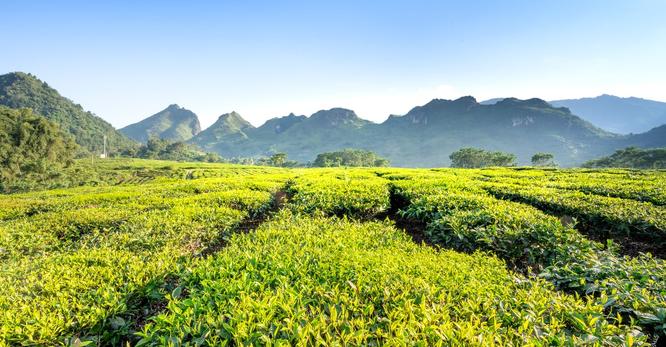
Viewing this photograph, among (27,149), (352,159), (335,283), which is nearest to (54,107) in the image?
(27,149)

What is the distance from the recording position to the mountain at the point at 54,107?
166m

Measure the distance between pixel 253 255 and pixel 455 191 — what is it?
807 centimetres

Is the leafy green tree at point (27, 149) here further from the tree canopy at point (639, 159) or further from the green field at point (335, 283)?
the tree canopy at point (639, 159)

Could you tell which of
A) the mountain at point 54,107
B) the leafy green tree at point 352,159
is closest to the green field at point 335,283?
the leafy green tree at point 352,159

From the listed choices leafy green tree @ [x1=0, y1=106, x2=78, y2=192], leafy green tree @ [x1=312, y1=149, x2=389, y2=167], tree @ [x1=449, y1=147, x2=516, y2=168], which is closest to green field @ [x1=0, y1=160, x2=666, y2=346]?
leafy green tree @ [x1=0, y1=106, x2=78, y2=192]

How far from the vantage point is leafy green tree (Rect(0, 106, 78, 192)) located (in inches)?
2018

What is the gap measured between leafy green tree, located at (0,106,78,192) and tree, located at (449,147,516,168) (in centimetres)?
11333

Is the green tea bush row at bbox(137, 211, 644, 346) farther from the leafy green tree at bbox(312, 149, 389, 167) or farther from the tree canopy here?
the leafy green tree at bbox(312, 149, 389, 167)

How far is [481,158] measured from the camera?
100 metres

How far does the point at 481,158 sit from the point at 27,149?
397ft

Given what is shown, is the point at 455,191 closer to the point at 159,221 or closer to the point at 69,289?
the point at 159,221

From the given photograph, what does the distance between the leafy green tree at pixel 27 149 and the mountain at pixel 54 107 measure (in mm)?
110245

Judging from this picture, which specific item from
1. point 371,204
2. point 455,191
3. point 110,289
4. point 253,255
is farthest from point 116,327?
point 455,191

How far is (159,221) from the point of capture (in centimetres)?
666
